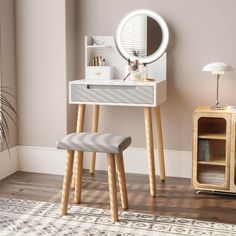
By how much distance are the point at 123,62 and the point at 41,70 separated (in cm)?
73

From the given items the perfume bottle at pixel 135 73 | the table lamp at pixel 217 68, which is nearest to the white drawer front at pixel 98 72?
the perfume bottle at pixel 135 73

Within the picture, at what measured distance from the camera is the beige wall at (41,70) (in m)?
3.95

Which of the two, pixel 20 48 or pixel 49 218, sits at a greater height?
pixel 20 48

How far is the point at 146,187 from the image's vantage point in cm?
370

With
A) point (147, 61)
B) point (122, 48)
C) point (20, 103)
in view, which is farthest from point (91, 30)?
point (20, 103)

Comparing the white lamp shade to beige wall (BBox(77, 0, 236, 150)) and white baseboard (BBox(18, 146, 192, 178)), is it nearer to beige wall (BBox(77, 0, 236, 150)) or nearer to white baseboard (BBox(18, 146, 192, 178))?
beige wall (BBox(77, 0, 236, 150))

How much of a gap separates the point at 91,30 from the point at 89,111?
0.74 meters

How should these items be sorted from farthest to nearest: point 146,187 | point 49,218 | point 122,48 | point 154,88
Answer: point 122,48 → point 146,187 → point 154,88 → point 49,218

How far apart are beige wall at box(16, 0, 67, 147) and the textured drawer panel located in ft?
1.43

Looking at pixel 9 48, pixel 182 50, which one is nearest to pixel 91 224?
pixel 182 50

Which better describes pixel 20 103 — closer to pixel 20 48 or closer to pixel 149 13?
pixel 20 48

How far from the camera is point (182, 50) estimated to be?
3.87m

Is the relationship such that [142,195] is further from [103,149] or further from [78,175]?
[103,149]

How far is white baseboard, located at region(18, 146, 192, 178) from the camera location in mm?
3994
